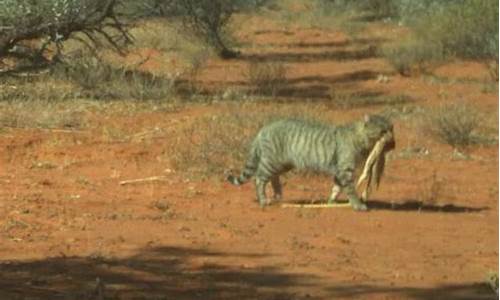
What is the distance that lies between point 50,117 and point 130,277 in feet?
34.7

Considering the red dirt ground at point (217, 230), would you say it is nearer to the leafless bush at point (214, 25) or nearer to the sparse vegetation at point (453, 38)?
the sparse vegetation at point (453, 38)

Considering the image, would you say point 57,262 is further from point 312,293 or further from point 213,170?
point 213,170

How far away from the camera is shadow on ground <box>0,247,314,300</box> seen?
7855 millimetres

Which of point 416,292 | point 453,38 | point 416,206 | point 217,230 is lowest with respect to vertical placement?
point 453,38

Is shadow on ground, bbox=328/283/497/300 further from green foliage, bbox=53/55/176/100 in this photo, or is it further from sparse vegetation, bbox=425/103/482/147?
green foliage, bbox=53/55/176/100

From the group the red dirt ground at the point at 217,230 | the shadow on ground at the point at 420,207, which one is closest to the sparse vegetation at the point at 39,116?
the red dirt ground at the point at 217,230

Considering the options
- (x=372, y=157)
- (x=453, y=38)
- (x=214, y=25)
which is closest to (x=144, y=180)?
(x=372, y=157)

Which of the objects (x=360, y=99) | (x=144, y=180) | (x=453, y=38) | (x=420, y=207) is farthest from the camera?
(x=453, y=38)

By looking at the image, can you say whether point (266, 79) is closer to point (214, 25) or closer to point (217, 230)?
point (214, 25)

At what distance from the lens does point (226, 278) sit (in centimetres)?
850

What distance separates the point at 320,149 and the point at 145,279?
4058 mm

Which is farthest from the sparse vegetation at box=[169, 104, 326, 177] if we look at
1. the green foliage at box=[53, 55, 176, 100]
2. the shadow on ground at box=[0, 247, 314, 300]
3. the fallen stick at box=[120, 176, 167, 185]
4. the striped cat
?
the shadow on ground at box=[0, 247, 314, 300]

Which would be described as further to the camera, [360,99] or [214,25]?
[214,25]

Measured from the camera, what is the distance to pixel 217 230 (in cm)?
1064
